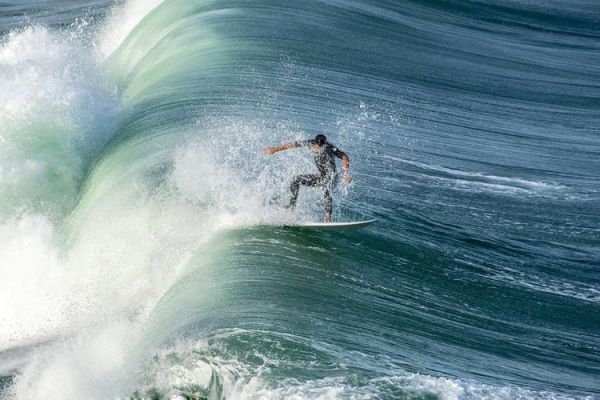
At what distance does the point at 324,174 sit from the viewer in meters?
12.1

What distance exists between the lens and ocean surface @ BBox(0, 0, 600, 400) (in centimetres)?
912

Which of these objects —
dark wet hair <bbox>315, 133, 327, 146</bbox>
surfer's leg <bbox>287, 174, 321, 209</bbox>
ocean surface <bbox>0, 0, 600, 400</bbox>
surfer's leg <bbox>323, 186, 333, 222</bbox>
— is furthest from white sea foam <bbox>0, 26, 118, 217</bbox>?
dark wet hair <bbox>315, 133, 327, 146</bbox>

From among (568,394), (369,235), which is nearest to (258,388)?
(568,394)

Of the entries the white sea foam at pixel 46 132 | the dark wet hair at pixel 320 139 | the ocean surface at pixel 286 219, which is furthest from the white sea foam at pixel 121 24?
the dark wet hair at pixel 320 139

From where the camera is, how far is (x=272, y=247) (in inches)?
460

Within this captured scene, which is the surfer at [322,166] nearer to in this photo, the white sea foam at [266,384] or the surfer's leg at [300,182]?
the surfer's leg at [300,182]

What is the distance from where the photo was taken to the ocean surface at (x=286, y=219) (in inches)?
359

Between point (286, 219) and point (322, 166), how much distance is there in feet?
2.99

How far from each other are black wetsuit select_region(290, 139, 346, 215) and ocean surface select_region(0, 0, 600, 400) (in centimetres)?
41

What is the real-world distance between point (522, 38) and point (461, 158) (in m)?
13.9

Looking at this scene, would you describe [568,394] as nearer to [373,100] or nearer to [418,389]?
[418,389]

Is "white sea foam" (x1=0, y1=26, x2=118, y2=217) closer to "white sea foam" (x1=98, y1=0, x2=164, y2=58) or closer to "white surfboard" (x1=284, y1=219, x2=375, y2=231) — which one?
"white surfboard" (x1=284, y1=219, x2=375, y2=231)

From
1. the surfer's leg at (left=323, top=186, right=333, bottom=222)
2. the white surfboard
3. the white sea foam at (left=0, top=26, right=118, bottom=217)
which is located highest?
the white sea foam at (left=0, top=26, right=118, bottom=217)

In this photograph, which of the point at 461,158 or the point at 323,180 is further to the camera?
the point at 461,158
